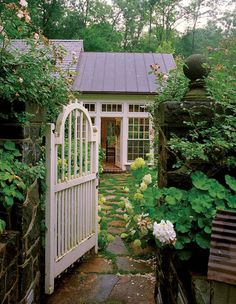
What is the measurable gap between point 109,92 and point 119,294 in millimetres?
8491

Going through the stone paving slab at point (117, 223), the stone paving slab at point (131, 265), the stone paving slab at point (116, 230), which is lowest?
the stone paving slab at point (131, 265)

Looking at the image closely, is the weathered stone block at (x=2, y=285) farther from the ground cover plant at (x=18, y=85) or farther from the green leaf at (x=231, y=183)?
the green leaf at (x=231, y=183)

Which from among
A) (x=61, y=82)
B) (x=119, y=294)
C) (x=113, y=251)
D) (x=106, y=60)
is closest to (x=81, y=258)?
(x=113, y=251)

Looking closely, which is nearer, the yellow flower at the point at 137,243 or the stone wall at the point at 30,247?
the stone wall at the point at 30,247

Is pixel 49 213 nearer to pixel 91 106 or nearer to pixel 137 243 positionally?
pixel 137 243

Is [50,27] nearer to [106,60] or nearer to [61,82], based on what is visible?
[106,60]

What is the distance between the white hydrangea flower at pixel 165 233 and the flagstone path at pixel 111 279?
1263 millimetres

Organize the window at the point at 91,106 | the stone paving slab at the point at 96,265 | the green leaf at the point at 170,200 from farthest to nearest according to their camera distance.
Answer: the window at the point at 91,106, the stone paving slab at the point at 96,265, the green leaf at the point at 170,200

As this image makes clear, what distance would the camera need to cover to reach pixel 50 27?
786 inches

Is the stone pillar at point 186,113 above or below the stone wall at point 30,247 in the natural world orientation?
above

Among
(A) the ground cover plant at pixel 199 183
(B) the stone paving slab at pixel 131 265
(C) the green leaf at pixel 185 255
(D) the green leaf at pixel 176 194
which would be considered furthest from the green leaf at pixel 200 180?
(B) the stone paving slab at pixel 131 265

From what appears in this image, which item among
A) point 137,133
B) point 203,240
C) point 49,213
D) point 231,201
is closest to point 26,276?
point 49,213

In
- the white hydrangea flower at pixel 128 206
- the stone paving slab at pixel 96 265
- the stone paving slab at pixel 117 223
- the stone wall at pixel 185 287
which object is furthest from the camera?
the stone paving slab at pixel 117 223

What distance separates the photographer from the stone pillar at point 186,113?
223 cm
